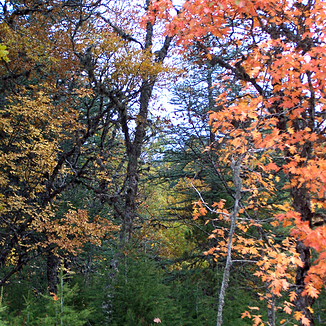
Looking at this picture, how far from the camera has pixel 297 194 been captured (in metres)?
4.66

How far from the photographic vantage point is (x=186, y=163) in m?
9.31

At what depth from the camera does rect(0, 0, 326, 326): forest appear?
4.23 m

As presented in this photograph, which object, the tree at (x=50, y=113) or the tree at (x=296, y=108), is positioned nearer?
the tree at (x=296, y=108)

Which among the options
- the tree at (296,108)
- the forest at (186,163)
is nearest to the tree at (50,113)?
the forest at (186,163)

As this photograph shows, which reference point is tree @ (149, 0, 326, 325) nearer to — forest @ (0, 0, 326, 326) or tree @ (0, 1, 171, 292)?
forest @ (0, 0, 326, 326)

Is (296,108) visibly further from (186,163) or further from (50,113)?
(50,113)

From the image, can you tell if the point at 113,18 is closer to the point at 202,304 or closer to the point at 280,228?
the point at 280,228

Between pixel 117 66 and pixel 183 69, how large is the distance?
7.55ft

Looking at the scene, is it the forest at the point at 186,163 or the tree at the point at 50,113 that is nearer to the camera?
the forest at the point at 186,163

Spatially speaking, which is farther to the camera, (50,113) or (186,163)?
(186,163)

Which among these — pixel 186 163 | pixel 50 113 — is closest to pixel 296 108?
pixel 186 163

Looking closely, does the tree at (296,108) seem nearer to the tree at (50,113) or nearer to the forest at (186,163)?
the forest at (186,163)

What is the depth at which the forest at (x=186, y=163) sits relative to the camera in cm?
423

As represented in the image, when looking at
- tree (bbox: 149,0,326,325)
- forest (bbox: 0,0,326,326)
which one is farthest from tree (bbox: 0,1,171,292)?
tree (bbox: 149,0,326,325)
